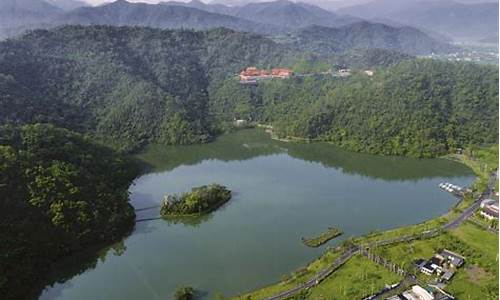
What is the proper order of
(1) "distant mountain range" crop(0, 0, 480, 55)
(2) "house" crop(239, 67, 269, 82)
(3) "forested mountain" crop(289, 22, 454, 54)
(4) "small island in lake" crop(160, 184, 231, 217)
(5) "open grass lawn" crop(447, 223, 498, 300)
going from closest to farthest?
(5) "open grass lawn" crop(447, 223, 498, 300) < (4) "small island in lake" crop(160, 184, 231, 217) < (2) "house" crop(239, 67, 269, 82) < (3) "forested mountain" crop(289, 22, 454, 54) < (1) "distant mountain range" crop(0, 0, 480, 55)

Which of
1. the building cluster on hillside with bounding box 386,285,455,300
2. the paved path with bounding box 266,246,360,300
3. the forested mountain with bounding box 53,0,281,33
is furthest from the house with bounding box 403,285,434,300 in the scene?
the forested mountain with bounding box 53,0,281,33

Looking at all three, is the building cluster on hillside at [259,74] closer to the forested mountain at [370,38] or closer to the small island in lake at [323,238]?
the small island in lake at [323,238]

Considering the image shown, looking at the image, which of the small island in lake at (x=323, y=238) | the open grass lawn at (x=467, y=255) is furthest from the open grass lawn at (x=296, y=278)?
the open grass lawn at (x=467, y=255)

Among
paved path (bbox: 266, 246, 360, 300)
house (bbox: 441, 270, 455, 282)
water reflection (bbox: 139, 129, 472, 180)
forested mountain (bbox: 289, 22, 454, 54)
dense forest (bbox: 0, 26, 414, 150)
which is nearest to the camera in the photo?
paved path (bbox: 266, 246, 360, 300)

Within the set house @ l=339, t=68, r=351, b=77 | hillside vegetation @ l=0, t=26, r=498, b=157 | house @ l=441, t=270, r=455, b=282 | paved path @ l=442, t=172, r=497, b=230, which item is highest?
house @ l=339, t=68, r=351, b=77

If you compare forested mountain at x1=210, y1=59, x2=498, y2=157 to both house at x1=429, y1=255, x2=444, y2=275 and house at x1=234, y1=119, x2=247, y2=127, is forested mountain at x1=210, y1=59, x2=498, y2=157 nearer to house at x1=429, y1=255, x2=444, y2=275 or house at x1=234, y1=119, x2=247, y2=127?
house at x1=234, y1=119, x2=247, y2=127

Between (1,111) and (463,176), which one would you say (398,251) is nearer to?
(463,176)

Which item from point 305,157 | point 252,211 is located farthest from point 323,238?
point 305,157
